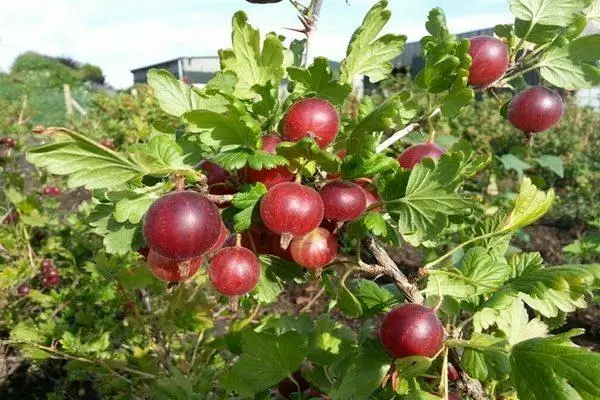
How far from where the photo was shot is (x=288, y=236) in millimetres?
737

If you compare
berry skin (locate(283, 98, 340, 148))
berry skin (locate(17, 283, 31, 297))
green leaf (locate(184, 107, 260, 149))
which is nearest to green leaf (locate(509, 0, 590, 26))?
berry skin (locate(283, 98, 340, 148))

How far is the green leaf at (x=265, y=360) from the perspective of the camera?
108 centimetres

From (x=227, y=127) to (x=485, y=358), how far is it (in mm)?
480

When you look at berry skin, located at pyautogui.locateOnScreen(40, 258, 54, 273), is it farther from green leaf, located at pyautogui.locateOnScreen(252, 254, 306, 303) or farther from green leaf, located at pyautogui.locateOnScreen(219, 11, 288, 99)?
green leaf, located at pyautogui.locateOnScreen(219, 11, 288, 99)

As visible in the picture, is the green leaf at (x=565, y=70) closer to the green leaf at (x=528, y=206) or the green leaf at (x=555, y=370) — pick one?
the green leaf at (x=528, y=206)

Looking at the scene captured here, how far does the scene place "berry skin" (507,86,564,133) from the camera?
963 mm

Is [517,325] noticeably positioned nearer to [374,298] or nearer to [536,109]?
[374,298]

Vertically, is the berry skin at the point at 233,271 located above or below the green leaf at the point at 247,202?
below

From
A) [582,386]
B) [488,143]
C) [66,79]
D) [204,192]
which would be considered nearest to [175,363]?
[204,192]

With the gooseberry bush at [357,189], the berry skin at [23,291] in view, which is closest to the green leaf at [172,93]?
the gooseberry bush at [357,189]

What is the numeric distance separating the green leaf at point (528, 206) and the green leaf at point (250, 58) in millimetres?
413

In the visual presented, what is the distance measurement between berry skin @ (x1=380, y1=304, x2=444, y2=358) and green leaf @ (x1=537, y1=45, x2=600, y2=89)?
1.39ft

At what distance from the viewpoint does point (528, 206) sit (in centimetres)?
86

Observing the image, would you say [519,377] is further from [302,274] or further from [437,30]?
[437,30]
